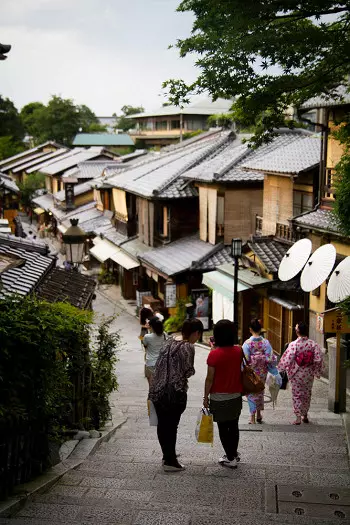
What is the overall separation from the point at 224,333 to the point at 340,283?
5624 mm

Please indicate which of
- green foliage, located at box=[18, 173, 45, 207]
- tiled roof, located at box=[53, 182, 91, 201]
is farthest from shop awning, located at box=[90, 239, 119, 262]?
green foliage, located at box=[18, 173, 45, 207]

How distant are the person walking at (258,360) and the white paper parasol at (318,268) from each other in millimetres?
4289

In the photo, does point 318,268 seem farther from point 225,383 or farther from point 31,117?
point 31,117

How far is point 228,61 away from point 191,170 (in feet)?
60.2

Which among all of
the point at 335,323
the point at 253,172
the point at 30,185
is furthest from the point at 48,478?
the point at 30,185

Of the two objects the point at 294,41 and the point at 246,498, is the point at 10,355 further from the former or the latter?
the point at 294,41

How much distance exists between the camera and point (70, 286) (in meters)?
13.7

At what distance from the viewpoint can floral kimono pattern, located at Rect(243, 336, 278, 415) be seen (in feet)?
32.0

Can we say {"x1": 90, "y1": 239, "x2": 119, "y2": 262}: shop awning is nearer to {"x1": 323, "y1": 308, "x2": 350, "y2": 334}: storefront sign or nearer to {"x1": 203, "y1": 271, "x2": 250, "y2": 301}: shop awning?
{"x1": 203, "y1": 271, "x2": 250, "y2": 301}: shop awning

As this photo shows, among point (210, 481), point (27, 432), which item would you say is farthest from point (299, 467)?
point (27, 432)

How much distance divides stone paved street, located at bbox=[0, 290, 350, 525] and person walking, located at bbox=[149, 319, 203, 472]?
329 millimetres

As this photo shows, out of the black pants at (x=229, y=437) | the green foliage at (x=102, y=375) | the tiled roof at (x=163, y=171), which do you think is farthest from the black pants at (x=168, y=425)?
the tiled roof at (x=163, y=171)

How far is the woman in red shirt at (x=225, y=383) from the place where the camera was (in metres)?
6.67

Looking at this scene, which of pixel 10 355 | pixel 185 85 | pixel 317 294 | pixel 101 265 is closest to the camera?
pixel 10 355
